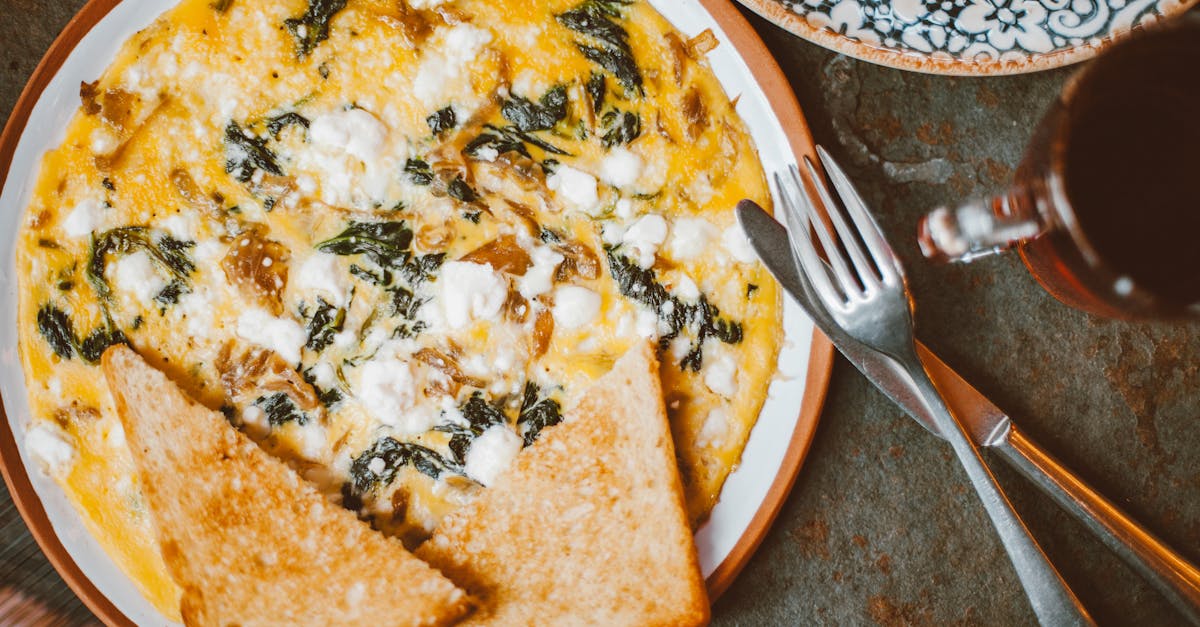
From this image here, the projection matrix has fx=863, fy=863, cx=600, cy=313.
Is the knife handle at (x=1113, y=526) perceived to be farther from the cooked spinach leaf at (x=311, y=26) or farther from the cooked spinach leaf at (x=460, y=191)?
the cooked spinach leaf at (x=311, y=26)

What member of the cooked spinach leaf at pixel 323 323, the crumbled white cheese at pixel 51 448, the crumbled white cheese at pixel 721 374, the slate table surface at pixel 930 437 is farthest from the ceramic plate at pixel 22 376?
the cooked spinach leaf at pixel 323 323

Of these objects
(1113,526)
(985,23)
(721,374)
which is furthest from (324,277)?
(1113,526)

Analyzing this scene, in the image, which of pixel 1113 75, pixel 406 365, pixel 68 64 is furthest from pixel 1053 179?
pixel 68 64

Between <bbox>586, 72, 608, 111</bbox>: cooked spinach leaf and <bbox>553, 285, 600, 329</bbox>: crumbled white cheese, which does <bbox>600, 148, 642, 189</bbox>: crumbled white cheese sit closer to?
<bbox>586, 72, 608, 111</bbox>: cooked spinach leaf

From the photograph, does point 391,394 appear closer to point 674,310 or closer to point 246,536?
point 246,536

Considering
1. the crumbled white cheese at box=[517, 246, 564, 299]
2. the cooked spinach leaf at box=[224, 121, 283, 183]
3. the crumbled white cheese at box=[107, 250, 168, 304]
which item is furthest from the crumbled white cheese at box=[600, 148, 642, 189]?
the crumbled white cheese at box=[107, 250, 168, 304]

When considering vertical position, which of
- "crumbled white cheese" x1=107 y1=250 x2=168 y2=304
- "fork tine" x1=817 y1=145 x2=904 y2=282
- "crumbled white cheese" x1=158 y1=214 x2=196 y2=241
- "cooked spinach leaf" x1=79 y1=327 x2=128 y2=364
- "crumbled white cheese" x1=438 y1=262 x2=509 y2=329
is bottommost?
"fork tine" x1=817 y1=145 x2=904 y2=282

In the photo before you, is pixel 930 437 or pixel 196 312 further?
pixel 930 437
